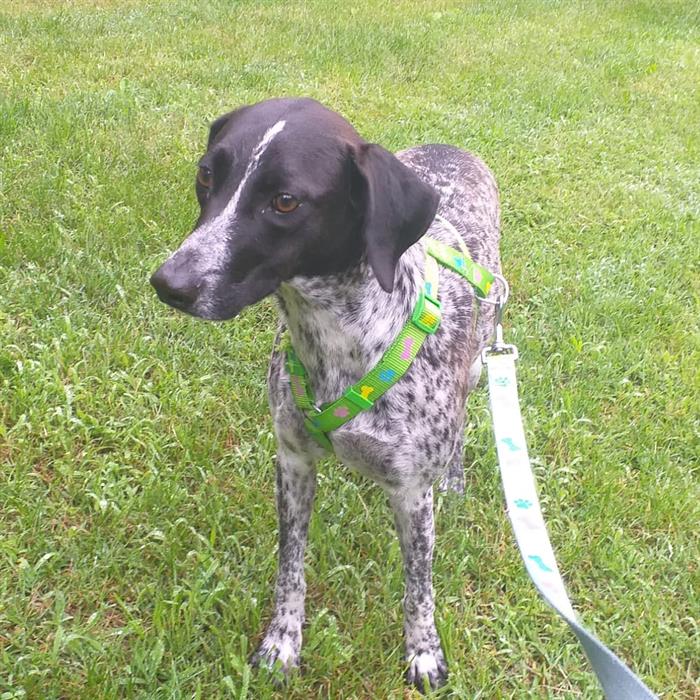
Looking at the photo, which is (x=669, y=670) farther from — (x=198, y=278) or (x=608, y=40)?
(x=608, y=40)

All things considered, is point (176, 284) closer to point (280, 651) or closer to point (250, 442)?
point (280, 651)

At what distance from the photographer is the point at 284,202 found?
6.87 ft

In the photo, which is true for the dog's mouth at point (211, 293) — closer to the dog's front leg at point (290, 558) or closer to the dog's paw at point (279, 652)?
the dog's front leg at point (290, 558)

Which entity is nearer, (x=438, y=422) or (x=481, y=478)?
(x=438, y=422)

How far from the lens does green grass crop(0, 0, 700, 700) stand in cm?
289

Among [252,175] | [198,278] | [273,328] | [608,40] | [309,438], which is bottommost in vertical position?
[608,40]

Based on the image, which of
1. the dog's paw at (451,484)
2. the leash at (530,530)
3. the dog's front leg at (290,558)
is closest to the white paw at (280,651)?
the dog's front leg at (290,558)

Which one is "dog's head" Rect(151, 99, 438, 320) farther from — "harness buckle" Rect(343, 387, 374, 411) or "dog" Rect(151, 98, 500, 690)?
"harness buckle" Rect(343, 387, 374, 411)

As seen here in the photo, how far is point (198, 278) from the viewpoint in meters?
2.02

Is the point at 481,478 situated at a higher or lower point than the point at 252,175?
lower

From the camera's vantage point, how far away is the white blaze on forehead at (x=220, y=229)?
6.70 feet

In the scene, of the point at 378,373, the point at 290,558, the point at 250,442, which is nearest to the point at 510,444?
the point at 378,373

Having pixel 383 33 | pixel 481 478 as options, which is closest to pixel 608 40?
pixel 383 33

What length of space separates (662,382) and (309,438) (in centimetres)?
261
